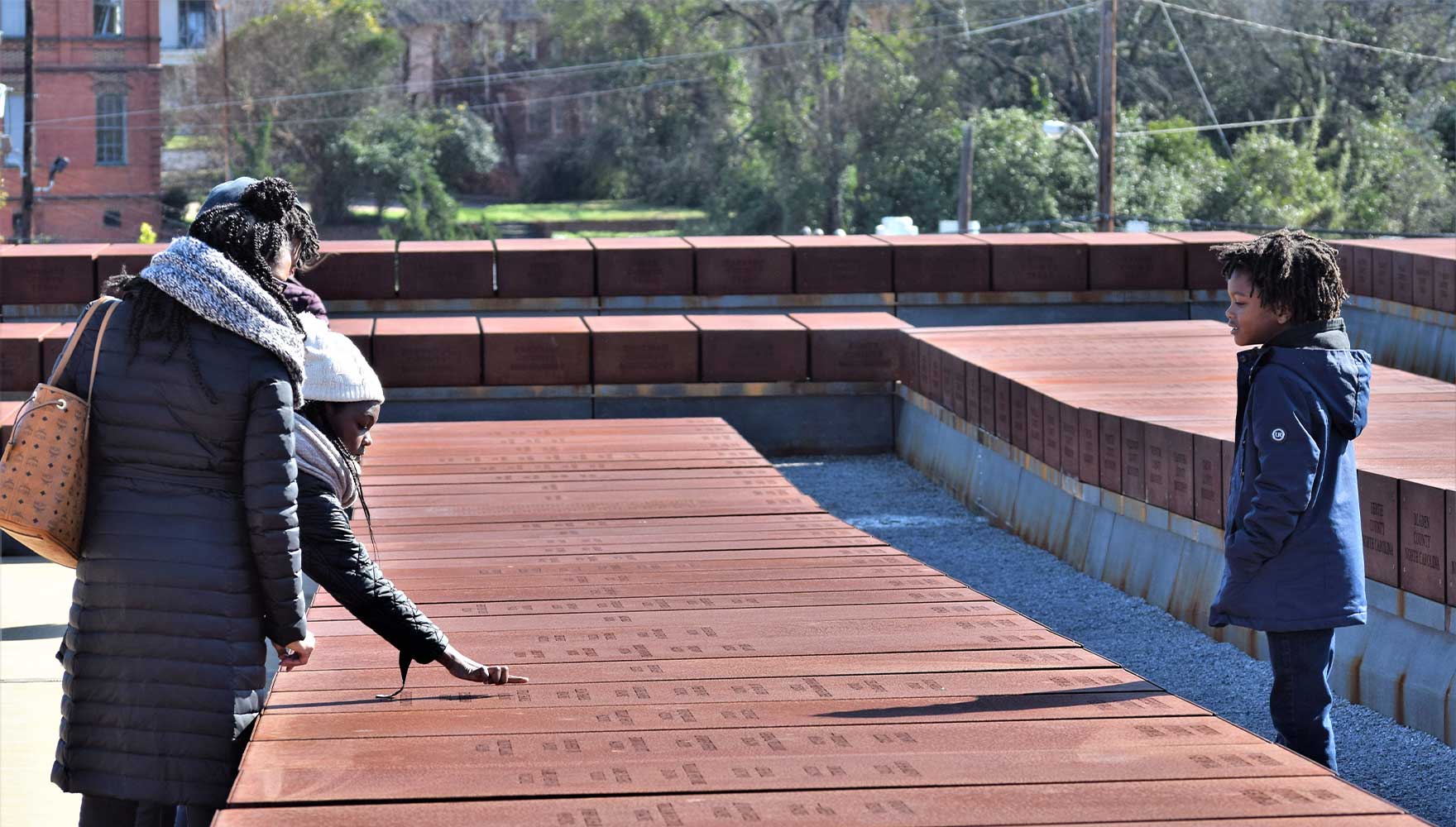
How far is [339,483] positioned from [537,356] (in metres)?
10.1

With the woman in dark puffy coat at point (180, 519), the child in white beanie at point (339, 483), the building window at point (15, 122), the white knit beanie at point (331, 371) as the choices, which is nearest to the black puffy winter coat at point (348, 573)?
the child in white beanie at point (339, 483)

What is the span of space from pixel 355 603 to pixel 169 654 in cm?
63

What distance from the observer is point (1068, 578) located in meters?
10.1

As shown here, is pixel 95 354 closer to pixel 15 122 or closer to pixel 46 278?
pixel 46 278

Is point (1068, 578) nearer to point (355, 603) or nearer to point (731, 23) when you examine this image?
point (355, 603)

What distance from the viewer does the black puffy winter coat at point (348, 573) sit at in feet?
15.3

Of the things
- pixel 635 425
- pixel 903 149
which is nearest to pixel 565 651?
pixel 635 425

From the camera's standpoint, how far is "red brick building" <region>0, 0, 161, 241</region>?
206 ft

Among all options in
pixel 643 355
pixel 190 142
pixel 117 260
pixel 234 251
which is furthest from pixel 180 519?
pixel 190 142

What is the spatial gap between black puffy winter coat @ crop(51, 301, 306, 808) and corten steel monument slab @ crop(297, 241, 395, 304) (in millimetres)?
13439

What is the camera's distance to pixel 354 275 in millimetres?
17547

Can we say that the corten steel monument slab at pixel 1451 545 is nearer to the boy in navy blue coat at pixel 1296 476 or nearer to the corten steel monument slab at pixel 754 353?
the boy in navy blue coat at pixel 1296 476

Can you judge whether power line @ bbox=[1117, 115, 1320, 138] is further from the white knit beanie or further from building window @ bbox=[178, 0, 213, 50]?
the white knit beanie

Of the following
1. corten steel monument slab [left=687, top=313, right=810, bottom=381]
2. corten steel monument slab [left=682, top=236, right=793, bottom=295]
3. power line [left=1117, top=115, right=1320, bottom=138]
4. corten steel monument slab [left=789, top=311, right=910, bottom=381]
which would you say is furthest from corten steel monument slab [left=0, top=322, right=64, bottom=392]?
power line [left=1117, top=115, right=1320, bottom=138]
